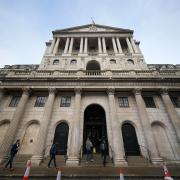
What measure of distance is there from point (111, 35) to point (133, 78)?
Answer: 14.6 metres

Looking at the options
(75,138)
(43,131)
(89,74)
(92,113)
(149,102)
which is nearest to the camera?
(75,138)

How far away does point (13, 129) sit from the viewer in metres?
12.2

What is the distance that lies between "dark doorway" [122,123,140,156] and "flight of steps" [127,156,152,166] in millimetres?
741

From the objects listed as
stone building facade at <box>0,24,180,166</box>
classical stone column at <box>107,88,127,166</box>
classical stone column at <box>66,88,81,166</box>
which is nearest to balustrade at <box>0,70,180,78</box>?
stone building facade at <box>0,24,180,166</box>

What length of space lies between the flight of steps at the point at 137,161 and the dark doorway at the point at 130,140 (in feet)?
2.43

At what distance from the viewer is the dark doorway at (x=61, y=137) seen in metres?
12.5

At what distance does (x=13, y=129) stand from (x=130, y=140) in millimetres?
11434

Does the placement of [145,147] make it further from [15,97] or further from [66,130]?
[15,97]

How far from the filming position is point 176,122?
12422 millimetres

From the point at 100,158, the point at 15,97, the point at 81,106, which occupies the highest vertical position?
the point at 15,97

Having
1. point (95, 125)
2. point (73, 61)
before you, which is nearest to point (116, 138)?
point (95, 125)

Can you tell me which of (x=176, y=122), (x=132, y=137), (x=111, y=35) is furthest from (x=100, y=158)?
(x=111, y=35)

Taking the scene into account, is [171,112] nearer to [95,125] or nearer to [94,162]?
[95,125]

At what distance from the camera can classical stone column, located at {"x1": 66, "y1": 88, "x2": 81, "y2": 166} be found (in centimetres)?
1040
